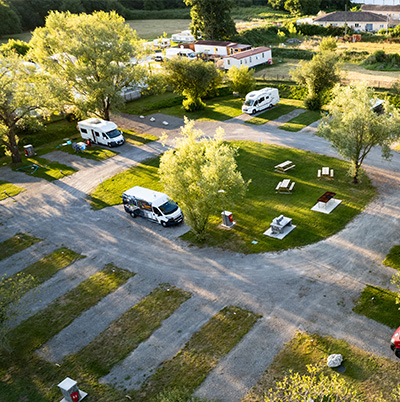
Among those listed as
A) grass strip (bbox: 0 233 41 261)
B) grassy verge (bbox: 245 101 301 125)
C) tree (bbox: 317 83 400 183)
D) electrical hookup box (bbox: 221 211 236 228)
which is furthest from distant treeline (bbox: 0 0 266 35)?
grass strip (bbox: 0 233 41 261)

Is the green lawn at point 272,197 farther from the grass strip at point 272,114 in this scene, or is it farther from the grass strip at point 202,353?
the grass strip at point 272,114

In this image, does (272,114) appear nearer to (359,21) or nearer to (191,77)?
(191,77)

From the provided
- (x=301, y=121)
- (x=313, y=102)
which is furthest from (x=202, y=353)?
(x=313, y=102)

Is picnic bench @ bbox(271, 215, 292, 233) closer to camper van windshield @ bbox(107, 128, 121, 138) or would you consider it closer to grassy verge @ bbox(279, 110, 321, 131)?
grassy verge @ bbox(279, 110, 321, 131)

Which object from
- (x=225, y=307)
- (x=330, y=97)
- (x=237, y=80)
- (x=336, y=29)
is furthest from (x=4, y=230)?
(x=336, y=29)

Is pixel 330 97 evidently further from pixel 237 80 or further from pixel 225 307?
pixel 225 307
